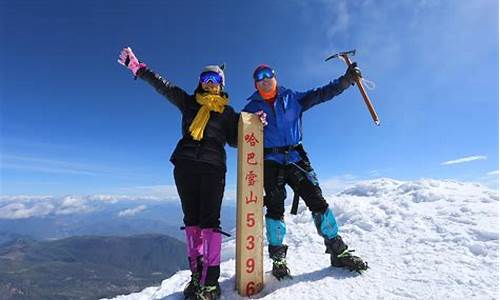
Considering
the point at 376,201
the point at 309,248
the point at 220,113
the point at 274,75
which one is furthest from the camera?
the point at 376,201

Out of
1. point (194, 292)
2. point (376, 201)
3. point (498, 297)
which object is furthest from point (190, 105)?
point (376, 201)

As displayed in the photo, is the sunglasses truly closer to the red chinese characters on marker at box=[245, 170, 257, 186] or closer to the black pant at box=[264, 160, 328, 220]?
the black pant at box=[264, 160, 328, 220]

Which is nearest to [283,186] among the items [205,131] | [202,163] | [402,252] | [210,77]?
[202,163]

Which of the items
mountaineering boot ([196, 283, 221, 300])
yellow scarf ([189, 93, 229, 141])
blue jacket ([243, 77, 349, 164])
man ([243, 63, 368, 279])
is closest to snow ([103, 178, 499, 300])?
mountaineering boot ([196, 283, 221, 300])

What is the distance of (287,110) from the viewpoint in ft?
19.2

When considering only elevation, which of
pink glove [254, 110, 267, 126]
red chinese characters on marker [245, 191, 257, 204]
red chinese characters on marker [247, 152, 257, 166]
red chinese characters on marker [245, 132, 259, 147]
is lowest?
red chinese characters on marker [245, 191, 257, 204]

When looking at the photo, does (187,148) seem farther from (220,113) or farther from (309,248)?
(309,248)

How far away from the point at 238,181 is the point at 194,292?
164 centimetres

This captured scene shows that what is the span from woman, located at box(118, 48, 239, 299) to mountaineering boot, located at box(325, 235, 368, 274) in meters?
1.82

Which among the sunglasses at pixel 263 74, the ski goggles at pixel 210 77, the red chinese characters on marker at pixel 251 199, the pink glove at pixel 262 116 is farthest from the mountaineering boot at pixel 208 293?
the sunglasses at pixel 263 74

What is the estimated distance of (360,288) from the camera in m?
4.78

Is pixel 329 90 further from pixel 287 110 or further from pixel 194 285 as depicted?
pixel 194 285

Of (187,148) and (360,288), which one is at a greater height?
(187,148)

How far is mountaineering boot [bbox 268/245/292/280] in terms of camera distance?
534 cm
